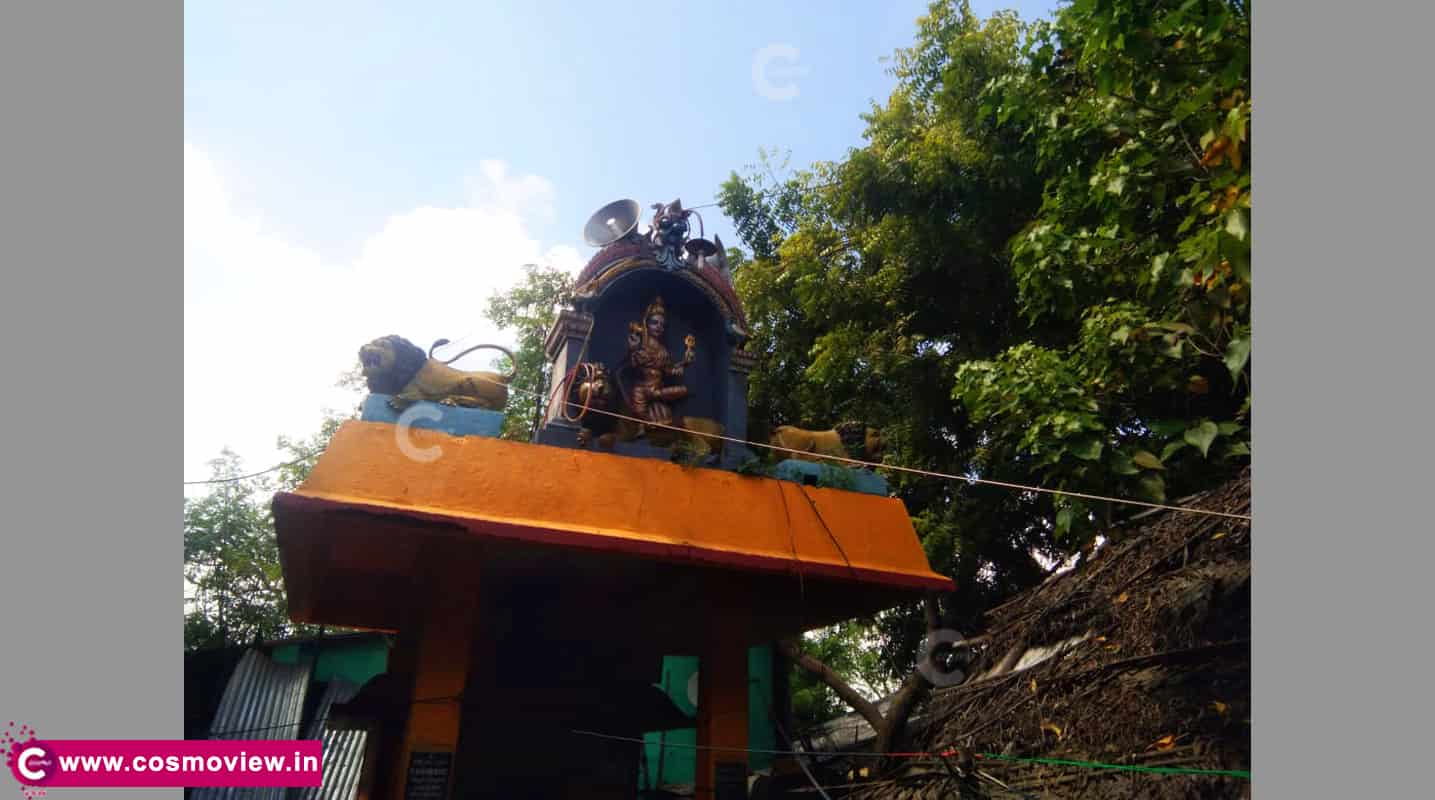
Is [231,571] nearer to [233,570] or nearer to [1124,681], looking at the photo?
[233,570]

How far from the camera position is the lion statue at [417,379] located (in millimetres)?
6609

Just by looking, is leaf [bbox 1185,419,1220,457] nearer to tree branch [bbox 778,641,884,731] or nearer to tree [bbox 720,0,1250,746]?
tree [bbox 720,0,1250,746]

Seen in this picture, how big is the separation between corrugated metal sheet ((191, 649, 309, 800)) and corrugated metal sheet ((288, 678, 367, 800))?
0.34m

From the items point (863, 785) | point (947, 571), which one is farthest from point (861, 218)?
point (863, 785)

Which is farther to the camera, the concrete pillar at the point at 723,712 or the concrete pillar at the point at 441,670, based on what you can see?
the concrete pillar at the point at 723,712

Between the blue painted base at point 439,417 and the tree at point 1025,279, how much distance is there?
436cm

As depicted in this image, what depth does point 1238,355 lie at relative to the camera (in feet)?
18.1

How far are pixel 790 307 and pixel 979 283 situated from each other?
3279mm

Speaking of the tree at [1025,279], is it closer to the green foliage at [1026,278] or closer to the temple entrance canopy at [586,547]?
the green foliage at [1026,278]

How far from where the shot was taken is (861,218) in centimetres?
1400

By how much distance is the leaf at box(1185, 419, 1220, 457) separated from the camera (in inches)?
254

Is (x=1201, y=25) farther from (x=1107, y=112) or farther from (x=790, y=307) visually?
(x=790, y=307)

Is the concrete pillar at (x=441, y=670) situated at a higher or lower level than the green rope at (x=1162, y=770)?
higher

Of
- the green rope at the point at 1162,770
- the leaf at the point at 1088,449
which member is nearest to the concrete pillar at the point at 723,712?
the green rope at the point at 1162,770
